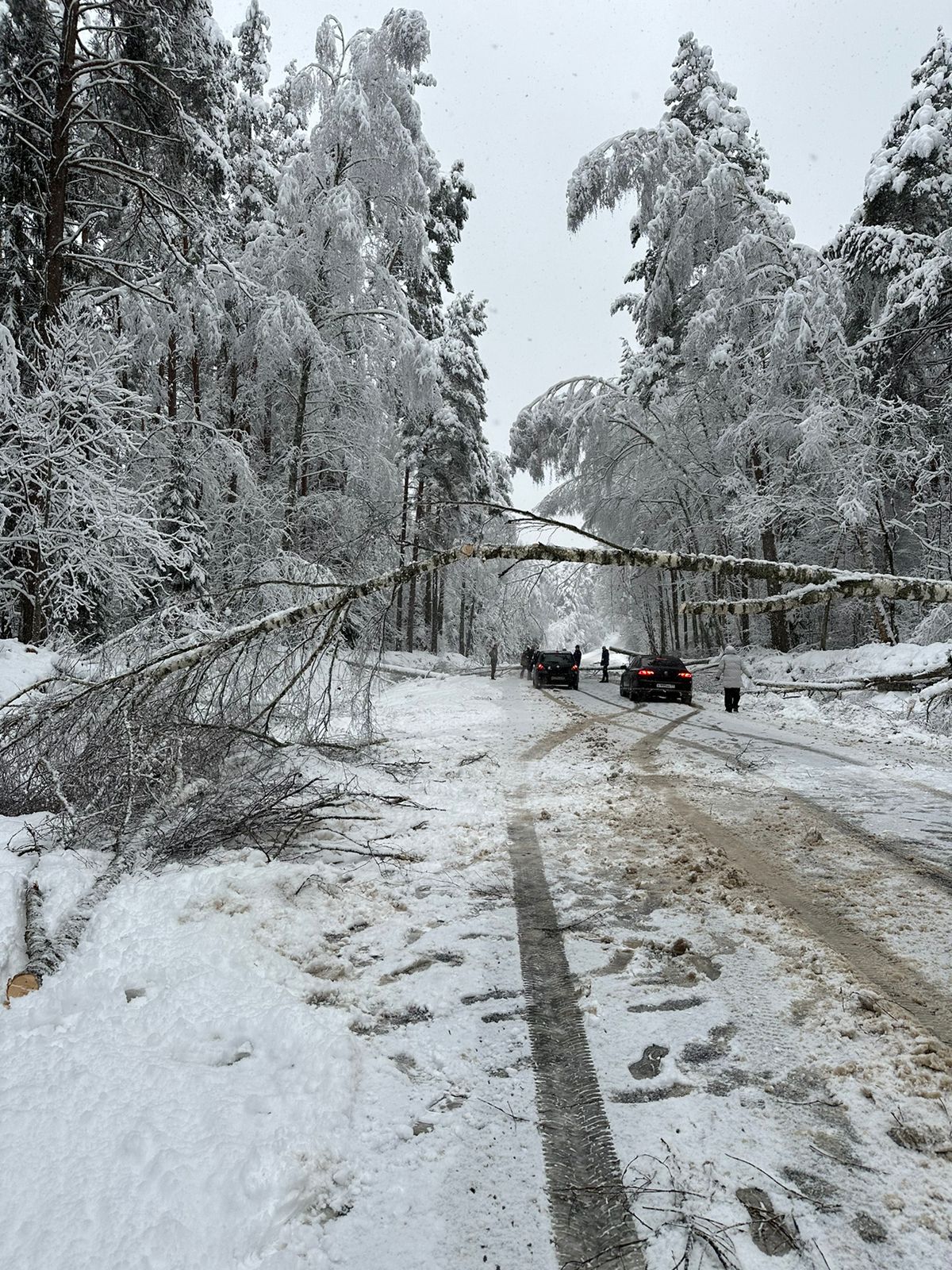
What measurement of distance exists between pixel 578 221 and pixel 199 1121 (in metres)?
19.3

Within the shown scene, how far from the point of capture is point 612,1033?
2875 mm

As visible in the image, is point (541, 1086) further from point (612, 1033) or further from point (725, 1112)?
point (725, 1112)

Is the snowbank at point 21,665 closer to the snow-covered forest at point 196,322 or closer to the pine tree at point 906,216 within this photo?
the snow-covered forest at point 196,322

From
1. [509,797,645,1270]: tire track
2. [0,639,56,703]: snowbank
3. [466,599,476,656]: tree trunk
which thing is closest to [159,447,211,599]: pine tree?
[0,639,56,703]: snowbank

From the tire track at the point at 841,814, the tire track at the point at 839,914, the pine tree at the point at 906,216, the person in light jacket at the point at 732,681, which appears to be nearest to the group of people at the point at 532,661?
the person in light jacket at the point at 732,681

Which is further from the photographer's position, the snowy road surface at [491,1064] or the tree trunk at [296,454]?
the tree trunk at [296,454]

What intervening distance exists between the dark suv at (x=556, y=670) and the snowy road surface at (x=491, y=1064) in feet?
63.3

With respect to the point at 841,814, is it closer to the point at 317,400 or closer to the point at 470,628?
the point at 317,400

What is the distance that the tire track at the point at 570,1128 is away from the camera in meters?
1.89

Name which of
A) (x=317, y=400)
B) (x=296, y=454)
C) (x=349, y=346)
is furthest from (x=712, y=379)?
(x=296, y=454)

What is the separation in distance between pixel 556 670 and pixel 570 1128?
2242 centimetres

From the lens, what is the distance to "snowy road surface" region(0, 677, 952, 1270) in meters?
1.91

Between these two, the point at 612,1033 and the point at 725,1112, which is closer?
the point at 725,1112


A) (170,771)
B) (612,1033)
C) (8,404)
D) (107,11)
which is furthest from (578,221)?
(612,1033)
